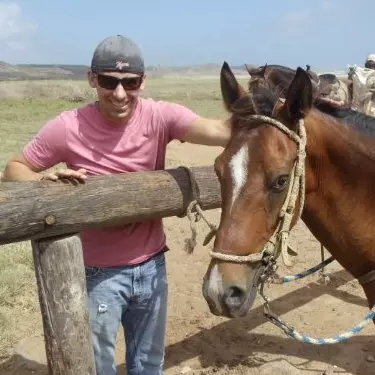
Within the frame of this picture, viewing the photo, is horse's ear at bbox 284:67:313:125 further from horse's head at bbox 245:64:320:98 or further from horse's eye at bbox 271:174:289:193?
horse's eye at bbox 271:174:289:193

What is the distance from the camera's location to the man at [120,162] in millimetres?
2787

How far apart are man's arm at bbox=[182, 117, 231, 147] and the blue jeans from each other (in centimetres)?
73

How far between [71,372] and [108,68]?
5.34 ft

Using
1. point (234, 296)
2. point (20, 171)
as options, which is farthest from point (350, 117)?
point (20, 171)

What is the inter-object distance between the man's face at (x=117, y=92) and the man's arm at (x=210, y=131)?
37 centimetres

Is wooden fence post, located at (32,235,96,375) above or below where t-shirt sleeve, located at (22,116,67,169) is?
below

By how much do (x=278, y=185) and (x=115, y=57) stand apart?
43.7 inches

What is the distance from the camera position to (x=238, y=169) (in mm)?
2377

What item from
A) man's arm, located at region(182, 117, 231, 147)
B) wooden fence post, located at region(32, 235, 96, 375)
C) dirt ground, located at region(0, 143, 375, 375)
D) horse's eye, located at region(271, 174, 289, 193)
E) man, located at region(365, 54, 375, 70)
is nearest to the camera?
horse's eye, located at region(271, 174, 289, 193)

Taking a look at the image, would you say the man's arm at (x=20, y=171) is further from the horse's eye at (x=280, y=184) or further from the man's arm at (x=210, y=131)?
the horse's eye at (x=280, y=184)

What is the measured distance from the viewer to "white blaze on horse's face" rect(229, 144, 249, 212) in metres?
2.37

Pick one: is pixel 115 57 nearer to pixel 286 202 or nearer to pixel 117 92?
pixel 117 92

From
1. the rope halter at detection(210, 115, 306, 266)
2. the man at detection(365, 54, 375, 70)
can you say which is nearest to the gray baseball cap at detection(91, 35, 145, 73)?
the rope halter at detection(210, 115, 306, 266)

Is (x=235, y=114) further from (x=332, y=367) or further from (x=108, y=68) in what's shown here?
(x=332, y=367)
